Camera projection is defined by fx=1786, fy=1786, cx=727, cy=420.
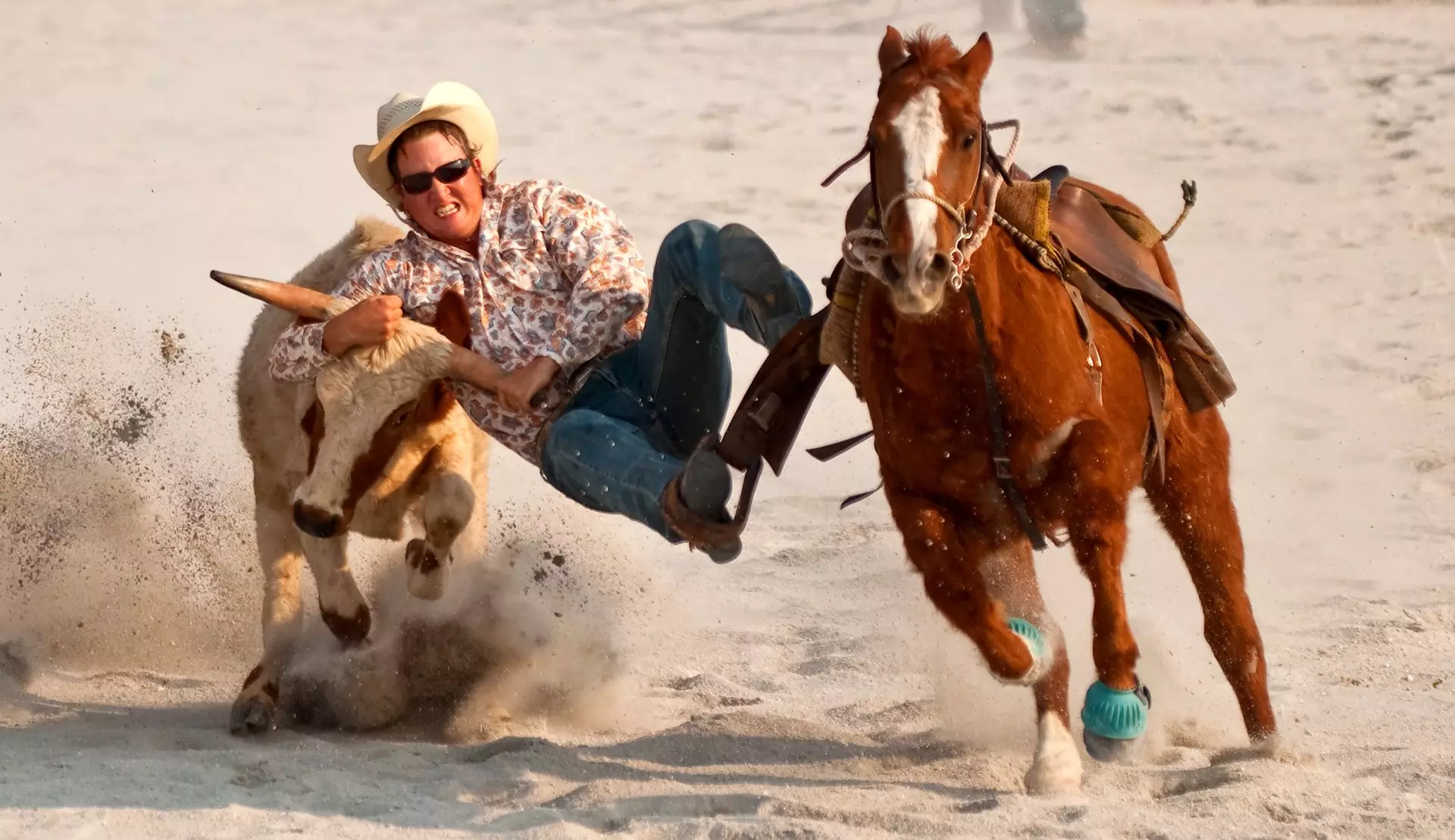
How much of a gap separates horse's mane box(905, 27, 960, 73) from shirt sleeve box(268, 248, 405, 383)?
1.84 metres

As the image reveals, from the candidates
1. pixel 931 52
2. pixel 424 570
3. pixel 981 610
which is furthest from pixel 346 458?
pixel 931 52

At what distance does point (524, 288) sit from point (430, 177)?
37cm

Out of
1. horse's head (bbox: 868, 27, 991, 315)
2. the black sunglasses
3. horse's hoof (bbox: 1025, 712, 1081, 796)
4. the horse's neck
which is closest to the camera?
horse's head (bbox: 868, 27, 991, 315)

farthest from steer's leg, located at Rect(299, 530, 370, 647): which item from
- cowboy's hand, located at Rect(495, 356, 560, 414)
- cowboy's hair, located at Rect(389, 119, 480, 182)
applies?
cowboy's hair, located at Rect(389, 119, 480, 182)

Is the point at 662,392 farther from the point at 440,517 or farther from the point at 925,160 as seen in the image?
the point at 925,160

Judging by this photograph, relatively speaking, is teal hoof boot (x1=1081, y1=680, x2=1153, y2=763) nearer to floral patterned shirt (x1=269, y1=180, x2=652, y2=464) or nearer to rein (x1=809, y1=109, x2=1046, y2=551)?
rein (x1=809, y1=109, x2=1046, y2=551)

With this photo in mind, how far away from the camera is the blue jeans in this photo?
434 centimetres

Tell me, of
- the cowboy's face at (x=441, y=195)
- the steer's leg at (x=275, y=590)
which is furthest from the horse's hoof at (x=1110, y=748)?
the steer's leg at (x=275, y=590)

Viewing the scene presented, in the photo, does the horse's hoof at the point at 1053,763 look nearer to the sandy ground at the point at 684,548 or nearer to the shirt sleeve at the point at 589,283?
the sandy ground at the point at 684,548

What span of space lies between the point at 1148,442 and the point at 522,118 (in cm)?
820

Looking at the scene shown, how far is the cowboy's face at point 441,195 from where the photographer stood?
4.61m

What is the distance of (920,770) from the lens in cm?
439

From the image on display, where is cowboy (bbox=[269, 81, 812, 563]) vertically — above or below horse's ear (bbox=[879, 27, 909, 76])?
below

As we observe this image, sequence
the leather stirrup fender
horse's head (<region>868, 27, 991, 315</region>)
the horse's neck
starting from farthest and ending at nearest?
the leather stirrup fender < the horse's neck < horse's head (<region>868, 27, 991, 315</region>)
